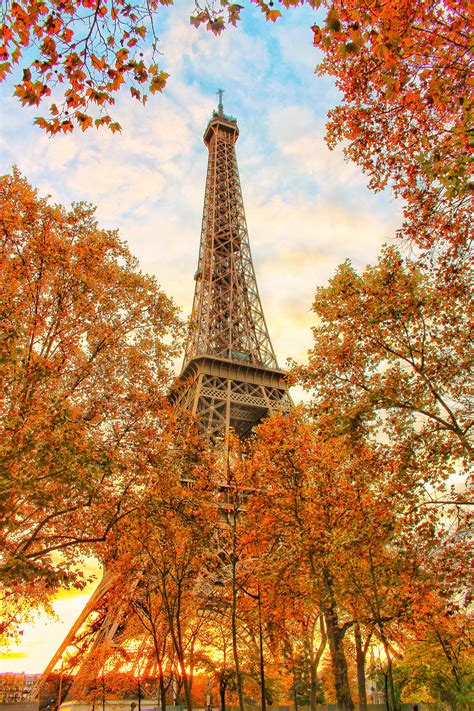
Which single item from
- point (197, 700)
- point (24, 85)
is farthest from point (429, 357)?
point (197, 700)

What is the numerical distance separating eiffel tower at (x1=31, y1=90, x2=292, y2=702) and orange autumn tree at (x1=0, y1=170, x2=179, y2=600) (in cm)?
1390

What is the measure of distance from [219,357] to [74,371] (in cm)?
3041

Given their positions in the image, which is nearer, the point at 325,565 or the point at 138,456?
the point at 138,456

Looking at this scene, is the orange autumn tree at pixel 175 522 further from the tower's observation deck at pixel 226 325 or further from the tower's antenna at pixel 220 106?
the tower's antenna at pixel 220 106

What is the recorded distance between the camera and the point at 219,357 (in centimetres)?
4281

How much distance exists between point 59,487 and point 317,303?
26.4 ft

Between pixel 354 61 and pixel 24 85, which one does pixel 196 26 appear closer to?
pixel 24 85

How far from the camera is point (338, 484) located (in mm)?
18531

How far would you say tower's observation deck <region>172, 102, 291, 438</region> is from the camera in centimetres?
4134

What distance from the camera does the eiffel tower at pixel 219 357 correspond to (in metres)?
29.8

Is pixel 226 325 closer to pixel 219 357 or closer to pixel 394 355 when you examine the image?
pixel 219 357

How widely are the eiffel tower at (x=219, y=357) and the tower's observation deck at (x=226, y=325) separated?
83 millimetres

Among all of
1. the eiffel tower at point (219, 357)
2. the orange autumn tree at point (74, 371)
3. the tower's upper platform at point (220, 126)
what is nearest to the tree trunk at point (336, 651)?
the orange autumn tree at point (74, 371)

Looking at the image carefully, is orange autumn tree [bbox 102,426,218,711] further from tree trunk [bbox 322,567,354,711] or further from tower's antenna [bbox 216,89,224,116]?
tower's antenna [bbox 216,89,224,116]
